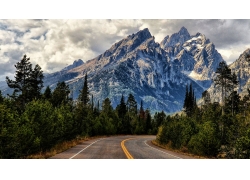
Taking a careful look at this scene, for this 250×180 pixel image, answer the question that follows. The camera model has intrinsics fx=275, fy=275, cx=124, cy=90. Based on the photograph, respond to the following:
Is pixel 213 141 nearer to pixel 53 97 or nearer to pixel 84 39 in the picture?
pixel 84 39

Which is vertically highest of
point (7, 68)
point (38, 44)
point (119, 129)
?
point (38, 44)

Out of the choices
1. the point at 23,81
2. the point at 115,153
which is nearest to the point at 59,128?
the point at 115,153

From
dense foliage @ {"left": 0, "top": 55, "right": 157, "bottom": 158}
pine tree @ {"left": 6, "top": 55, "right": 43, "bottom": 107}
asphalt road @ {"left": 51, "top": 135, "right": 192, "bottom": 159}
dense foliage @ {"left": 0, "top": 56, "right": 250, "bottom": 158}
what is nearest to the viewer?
dense foliage @ {"left": 0, "top": 55, "right": 157, "bottom": 158}

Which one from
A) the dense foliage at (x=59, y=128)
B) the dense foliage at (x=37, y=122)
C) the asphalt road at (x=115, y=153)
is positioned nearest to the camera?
the dense foliage at (x=37, y=122)

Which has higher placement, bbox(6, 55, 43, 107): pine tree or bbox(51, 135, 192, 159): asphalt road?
bbox(6, 55, 43, 107): pine tree

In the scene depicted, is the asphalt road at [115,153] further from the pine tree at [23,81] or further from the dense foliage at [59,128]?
the pine tree at [23,81]

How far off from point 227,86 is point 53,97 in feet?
134

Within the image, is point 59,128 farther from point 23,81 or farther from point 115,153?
point 23,81

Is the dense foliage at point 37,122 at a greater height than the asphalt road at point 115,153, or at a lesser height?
greater

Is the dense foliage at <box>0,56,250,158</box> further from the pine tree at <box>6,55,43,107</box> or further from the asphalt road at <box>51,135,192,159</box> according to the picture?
the asphalt road at <box>51,135,192,159</box>

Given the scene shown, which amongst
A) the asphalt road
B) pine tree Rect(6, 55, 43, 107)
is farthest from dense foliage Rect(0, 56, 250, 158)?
the asphalt road

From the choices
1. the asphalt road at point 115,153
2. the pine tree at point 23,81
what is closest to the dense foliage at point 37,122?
the pine tree at point 23,81
